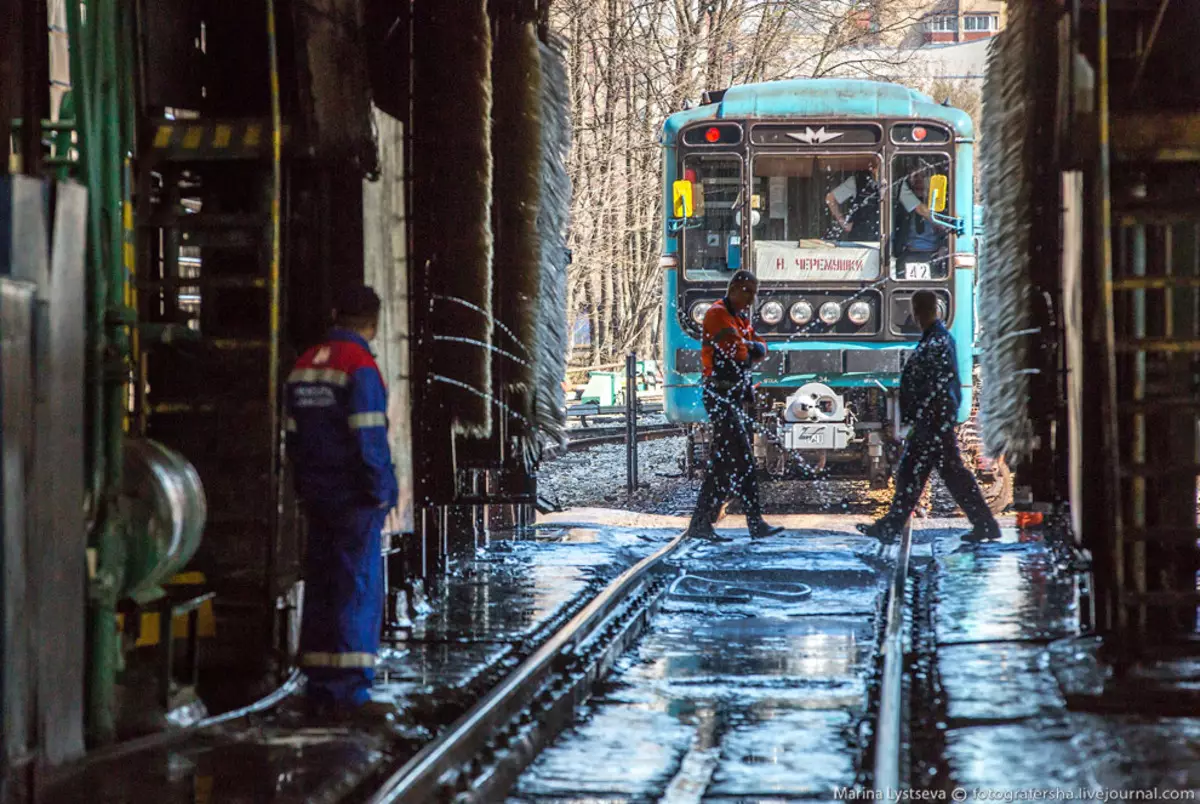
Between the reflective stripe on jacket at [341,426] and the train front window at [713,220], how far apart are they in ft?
29.7

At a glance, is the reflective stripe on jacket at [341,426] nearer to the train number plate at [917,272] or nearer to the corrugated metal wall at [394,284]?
the corrugated metal wall at [394,284]

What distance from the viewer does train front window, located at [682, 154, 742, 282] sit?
614 inches

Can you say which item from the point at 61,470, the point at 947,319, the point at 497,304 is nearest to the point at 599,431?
the point at 947,319

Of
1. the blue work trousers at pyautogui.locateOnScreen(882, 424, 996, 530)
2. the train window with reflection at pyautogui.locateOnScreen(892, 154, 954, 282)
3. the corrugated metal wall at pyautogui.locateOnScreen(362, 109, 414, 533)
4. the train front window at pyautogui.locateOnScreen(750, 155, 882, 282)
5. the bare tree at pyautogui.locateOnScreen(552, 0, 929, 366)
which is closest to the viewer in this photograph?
the corrugated metal wall at pyautogui.locateOnScreen(362, 109, 414, 533)

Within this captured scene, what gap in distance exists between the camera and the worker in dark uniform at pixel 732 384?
12102 mm

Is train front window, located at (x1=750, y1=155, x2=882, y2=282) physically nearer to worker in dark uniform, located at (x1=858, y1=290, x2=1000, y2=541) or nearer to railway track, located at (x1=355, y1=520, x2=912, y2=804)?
worker in dark uniform, located at (x1=858, y1=290, x2=1000, y2=541)

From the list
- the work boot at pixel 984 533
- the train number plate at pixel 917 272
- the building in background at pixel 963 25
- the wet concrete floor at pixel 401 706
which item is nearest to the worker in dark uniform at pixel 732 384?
the wet concrete floor at pixel 401 706

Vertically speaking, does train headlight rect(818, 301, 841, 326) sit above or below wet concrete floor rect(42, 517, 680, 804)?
above

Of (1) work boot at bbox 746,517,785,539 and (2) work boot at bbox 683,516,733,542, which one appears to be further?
(2) work boot at bbox 683,516,733,542

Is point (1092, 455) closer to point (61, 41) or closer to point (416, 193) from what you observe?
point (416, 193)

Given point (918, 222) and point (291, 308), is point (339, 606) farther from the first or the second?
point (918, 222)

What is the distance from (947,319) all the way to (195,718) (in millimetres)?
10150

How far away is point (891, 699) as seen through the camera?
6.71 metres

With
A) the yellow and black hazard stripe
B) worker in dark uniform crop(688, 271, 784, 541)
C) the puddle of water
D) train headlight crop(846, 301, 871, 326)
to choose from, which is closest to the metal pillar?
train headlight crop(846, 301, 871, 326)
